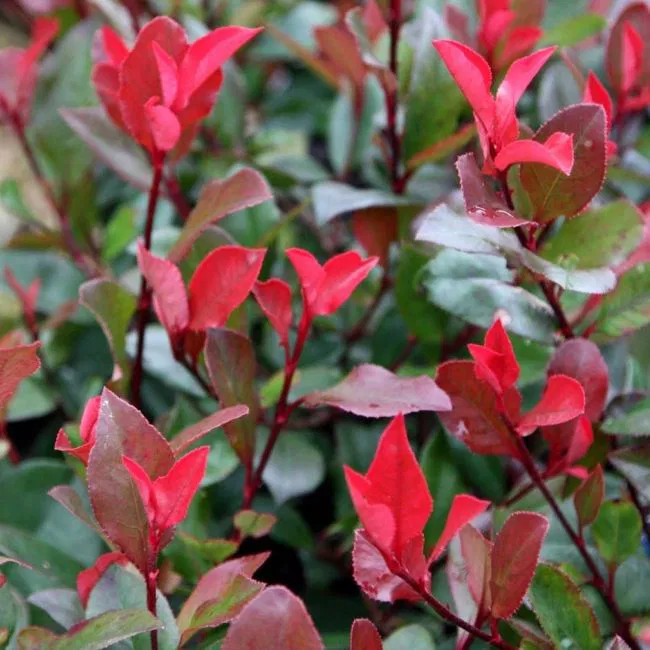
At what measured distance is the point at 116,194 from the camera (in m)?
1.08

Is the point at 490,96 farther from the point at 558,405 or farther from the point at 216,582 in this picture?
the point at 216,582

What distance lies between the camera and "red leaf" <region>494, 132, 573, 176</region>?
444 millimetres

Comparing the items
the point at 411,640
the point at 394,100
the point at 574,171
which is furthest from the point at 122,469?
the point at 394,100

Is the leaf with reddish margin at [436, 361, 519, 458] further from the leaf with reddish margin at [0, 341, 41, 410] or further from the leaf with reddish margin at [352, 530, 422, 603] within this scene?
the leaf with reddish margin at [0, 341, 41, 410]

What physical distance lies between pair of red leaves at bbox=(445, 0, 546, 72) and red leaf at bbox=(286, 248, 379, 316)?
325mm

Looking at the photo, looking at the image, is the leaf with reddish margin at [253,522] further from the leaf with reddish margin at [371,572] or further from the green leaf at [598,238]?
the green leaf at [598,238]

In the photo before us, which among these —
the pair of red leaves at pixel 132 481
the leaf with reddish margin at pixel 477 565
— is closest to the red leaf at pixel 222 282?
the pair of red leaves at pixel 132 481

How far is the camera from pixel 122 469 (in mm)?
465

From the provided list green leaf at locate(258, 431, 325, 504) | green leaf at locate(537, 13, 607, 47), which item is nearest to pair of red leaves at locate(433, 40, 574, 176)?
green leaf at locate(258, 431, 325, 504)

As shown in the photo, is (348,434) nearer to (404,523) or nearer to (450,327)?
(450,327)

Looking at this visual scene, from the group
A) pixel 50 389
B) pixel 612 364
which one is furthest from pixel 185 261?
pixel 612 364

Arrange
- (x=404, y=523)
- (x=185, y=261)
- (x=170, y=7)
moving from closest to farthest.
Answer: (x=404, y=523) → (x=185, y=261) → (x=170, y=7)

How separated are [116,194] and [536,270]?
2.32 ft

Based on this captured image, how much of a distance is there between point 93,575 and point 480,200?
1.11 feet
